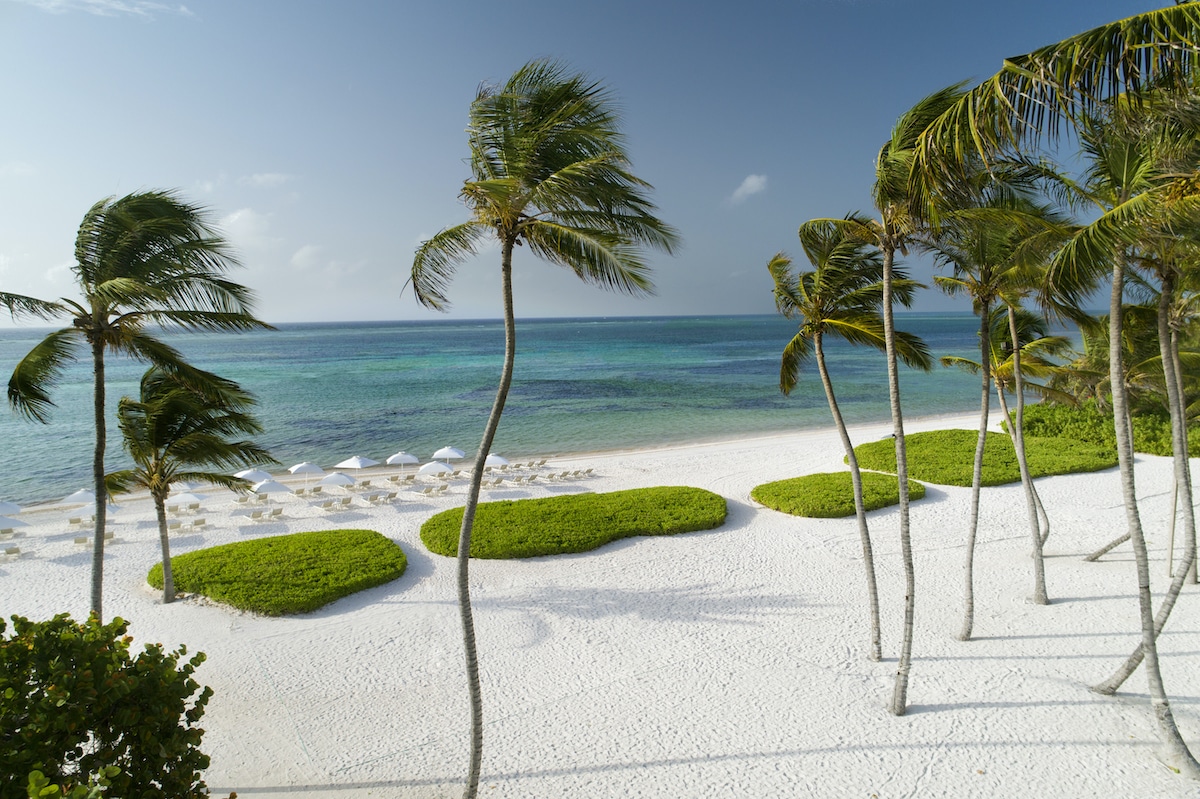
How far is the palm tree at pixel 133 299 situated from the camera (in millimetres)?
9219

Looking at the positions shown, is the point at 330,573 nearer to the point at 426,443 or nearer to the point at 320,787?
the point at 320,787

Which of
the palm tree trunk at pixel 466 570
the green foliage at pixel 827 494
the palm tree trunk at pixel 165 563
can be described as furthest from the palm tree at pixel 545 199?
the green foliage at pixel 827 494

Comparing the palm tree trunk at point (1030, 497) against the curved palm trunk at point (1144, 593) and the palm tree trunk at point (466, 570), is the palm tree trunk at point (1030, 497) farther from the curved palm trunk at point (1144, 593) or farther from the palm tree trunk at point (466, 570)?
the palm tree trunk at point (466, 570)

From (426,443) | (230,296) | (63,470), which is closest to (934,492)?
(230,296)

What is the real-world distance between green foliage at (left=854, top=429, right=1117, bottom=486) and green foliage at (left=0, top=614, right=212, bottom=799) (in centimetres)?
2144

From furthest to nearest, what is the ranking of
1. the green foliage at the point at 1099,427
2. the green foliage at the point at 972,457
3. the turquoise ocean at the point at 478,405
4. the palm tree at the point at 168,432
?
the turquoise ocean at the point at 478,405
the green foliage at the point at 1099,427
the green foliage at the point at 972,457
the palm tree at the point at 168,432

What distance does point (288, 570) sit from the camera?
14.1 meters

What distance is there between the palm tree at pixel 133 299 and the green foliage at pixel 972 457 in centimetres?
2082

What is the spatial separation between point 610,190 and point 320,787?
7.89m

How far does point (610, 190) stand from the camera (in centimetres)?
699

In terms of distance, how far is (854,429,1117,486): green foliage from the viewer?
21031 mm

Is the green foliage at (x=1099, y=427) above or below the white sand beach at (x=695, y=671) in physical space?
above

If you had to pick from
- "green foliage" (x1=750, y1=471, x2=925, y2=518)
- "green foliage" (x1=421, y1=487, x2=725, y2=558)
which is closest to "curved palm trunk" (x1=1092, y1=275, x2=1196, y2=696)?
"green foliage" (x1=750, y1=471, x2=925, y2=518)

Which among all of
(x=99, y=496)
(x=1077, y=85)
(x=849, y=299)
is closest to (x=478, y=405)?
(x=99, y=496)
